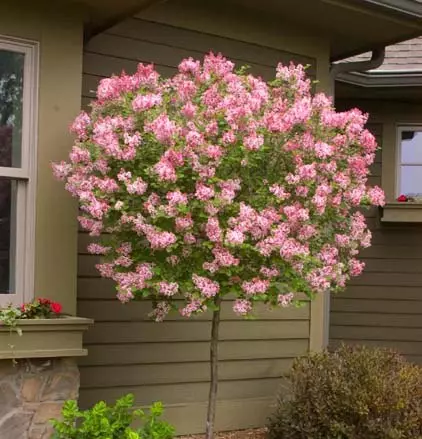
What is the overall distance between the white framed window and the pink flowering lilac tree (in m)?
0.41

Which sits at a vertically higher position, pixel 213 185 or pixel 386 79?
pixel 386 79

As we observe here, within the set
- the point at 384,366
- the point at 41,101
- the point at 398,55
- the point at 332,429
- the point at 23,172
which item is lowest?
the point at 332,429

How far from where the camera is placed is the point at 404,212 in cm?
781

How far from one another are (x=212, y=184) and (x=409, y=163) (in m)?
4.62

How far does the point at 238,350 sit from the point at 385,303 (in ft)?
9.04

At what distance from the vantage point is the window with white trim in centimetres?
825

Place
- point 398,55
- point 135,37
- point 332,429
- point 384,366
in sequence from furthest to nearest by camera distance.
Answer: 1. point 398,55
2. point 135,37
3. point 384,366
4. point 332,429

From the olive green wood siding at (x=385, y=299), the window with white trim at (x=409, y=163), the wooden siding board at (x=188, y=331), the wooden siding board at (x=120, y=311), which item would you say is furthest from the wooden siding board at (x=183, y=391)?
the window with white trim at (x=409, y=163)

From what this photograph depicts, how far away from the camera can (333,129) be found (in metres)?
4.59

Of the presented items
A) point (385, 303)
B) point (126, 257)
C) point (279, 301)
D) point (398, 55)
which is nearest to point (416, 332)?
point (385, 303)

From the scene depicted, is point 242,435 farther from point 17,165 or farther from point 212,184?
point 17,165

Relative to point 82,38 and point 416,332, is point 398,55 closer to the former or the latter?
point 416,332

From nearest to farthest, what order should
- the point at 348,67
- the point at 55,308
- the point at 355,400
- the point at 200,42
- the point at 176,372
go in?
the point at 55,308, the point at 355,400, the point at 176,372, the point at 200,42, the point at 348,67

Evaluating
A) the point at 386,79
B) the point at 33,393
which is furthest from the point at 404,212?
the point at 33,393
